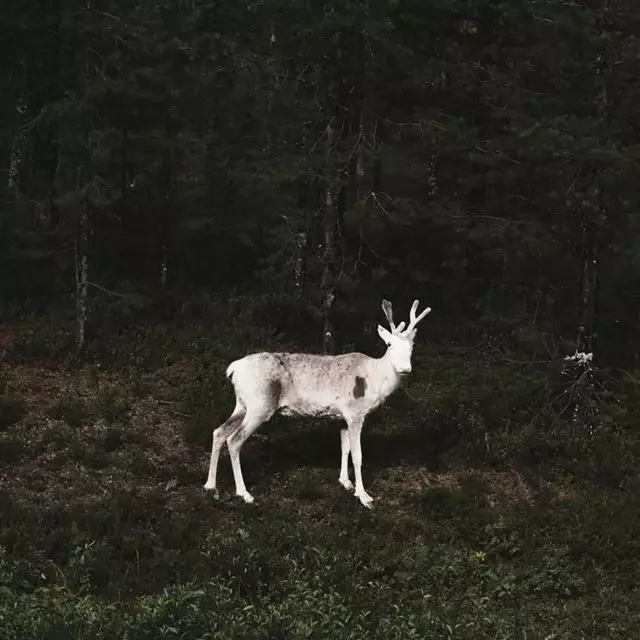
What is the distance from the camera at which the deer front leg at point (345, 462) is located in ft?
40.5

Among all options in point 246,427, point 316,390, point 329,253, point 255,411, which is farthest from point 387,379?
point 329,253

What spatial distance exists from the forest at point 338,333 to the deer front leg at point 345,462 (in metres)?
0.22

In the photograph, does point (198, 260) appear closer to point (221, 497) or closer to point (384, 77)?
point (384, 77)

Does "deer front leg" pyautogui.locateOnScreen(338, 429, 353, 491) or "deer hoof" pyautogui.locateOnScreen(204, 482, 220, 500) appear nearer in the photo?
"deer hoof" pyautogui.locateOnScreen(204, 482, 220, 500)

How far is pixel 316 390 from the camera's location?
12359 mm

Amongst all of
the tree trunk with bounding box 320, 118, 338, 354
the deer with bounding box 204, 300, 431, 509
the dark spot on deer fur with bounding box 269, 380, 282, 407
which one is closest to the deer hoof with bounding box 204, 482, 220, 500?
the deer with bounding box 204, 300, 431, 509

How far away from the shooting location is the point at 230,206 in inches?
1059

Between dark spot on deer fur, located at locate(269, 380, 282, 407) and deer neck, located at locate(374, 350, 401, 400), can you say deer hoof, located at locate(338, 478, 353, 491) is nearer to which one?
deer neck, located at locate(374, 350, 401, 400)

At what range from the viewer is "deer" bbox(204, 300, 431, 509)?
12047 millimetres

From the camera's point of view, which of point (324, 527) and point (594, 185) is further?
point (594, 185)

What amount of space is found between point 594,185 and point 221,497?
7868 millimetres

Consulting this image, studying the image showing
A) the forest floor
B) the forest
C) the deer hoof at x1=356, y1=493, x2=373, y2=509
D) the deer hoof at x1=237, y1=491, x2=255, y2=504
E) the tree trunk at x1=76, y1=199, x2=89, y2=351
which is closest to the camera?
the forest floor

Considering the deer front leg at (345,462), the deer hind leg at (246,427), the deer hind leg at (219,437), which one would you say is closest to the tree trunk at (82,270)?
the deer hind leg at (219,437)

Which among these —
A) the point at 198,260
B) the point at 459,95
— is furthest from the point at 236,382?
the point at 198,260
